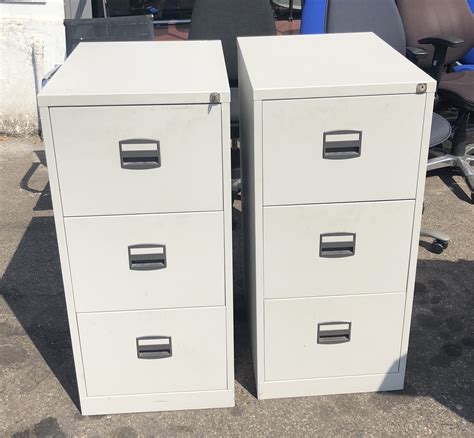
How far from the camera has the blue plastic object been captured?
3.74 metres

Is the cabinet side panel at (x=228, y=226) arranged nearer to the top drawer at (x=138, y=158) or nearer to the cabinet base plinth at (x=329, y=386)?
the top drawer at (x=138, y=158)

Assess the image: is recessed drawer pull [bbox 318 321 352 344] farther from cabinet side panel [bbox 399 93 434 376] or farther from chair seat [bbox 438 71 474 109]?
chair seat [bbox 438 71 474 109]

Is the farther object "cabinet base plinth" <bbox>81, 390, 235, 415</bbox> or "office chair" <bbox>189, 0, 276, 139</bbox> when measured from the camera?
"office chair" <bbox>189, 0, 276, 139</bbox>

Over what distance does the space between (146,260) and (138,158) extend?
0.35 m

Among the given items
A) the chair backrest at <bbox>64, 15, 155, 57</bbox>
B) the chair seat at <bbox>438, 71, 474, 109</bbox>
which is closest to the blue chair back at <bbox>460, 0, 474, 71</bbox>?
the chair seat at <bbox>438, 71, 474, 109</bbox>

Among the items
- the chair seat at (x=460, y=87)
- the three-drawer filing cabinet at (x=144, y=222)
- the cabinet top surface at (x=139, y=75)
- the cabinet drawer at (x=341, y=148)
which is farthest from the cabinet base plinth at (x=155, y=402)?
the chair seat at (x=460, y=87)

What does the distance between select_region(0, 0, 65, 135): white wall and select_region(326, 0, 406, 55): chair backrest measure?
2178 mm

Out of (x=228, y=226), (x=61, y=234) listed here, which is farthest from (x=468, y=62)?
(x=61, y=234)

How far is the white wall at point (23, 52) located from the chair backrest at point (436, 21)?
2.52m

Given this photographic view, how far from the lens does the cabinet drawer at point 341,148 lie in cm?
191

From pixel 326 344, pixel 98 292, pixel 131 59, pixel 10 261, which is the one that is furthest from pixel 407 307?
pixel 10 261

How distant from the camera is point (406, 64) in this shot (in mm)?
2117

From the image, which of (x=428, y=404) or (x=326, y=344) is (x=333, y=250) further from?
(x=428, y=404)

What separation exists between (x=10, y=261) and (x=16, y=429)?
1.26 metres
